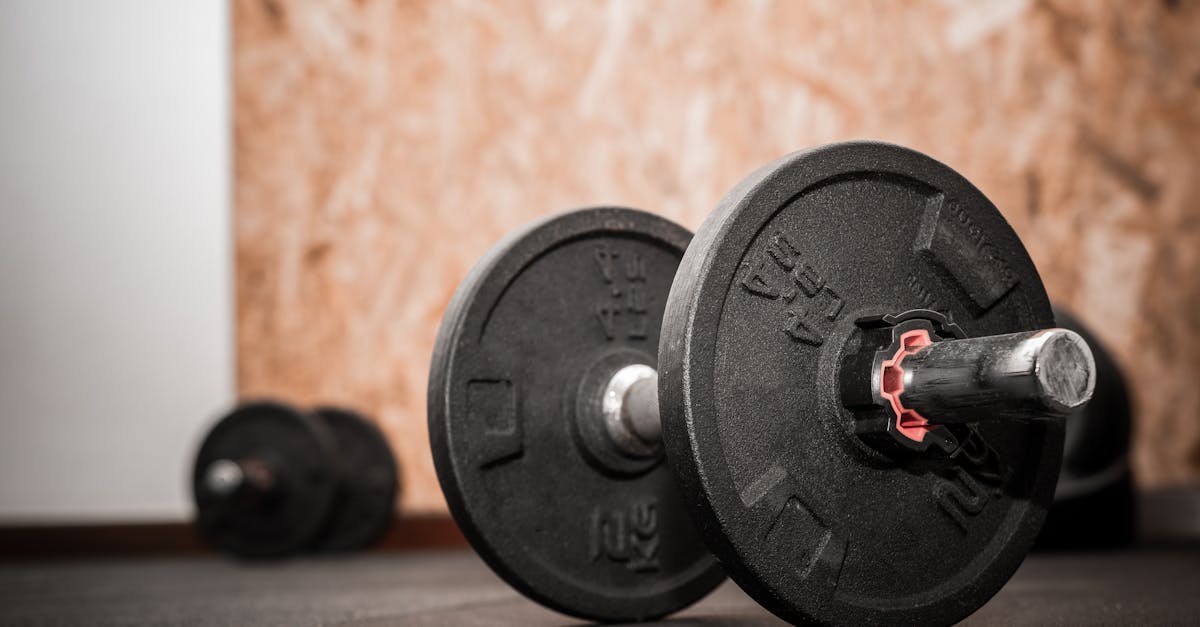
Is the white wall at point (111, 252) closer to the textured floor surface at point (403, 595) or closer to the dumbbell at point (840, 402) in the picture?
the textured floor surface at point (403, 595)

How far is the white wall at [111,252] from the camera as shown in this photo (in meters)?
3.39

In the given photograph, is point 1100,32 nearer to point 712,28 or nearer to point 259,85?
point 712,28

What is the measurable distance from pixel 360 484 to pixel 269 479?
36 centimetres

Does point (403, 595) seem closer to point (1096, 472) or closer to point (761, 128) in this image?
point (1096, 472)

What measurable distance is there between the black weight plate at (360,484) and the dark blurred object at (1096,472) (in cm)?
181

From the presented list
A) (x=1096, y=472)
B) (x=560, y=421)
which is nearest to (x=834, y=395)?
(x=560, y=421)

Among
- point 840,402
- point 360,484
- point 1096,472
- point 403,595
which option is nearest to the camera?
point 840,402

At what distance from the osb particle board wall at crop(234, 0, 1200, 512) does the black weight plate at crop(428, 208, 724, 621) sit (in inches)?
65.3

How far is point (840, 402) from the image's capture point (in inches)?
41.8

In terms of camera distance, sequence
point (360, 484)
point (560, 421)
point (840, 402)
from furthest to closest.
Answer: point (360, 484) < point (560, 421) < point (840, 402)

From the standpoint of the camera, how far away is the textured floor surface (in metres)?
1.49

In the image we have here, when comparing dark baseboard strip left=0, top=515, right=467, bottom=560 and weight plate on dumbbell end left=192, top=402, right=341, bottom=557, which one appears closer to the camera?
weight plate on dumbbell end left=192, top=402, right=341, bottom=557

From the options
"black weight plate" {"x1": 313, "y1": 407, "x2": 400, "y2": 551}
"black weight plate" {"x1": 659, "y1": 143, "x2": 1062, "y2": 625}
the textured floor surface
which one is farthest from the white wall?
"black weight plate" {"x1": 659, "y1": 143, "x2": 1062, "y2": 625}

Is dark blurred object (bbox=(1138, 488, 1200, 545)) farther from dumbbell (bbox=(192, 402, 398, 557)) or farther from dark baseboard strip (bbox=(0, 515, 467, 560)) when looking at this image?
dumbbell (bbox=(192, 402, 398, 557))
